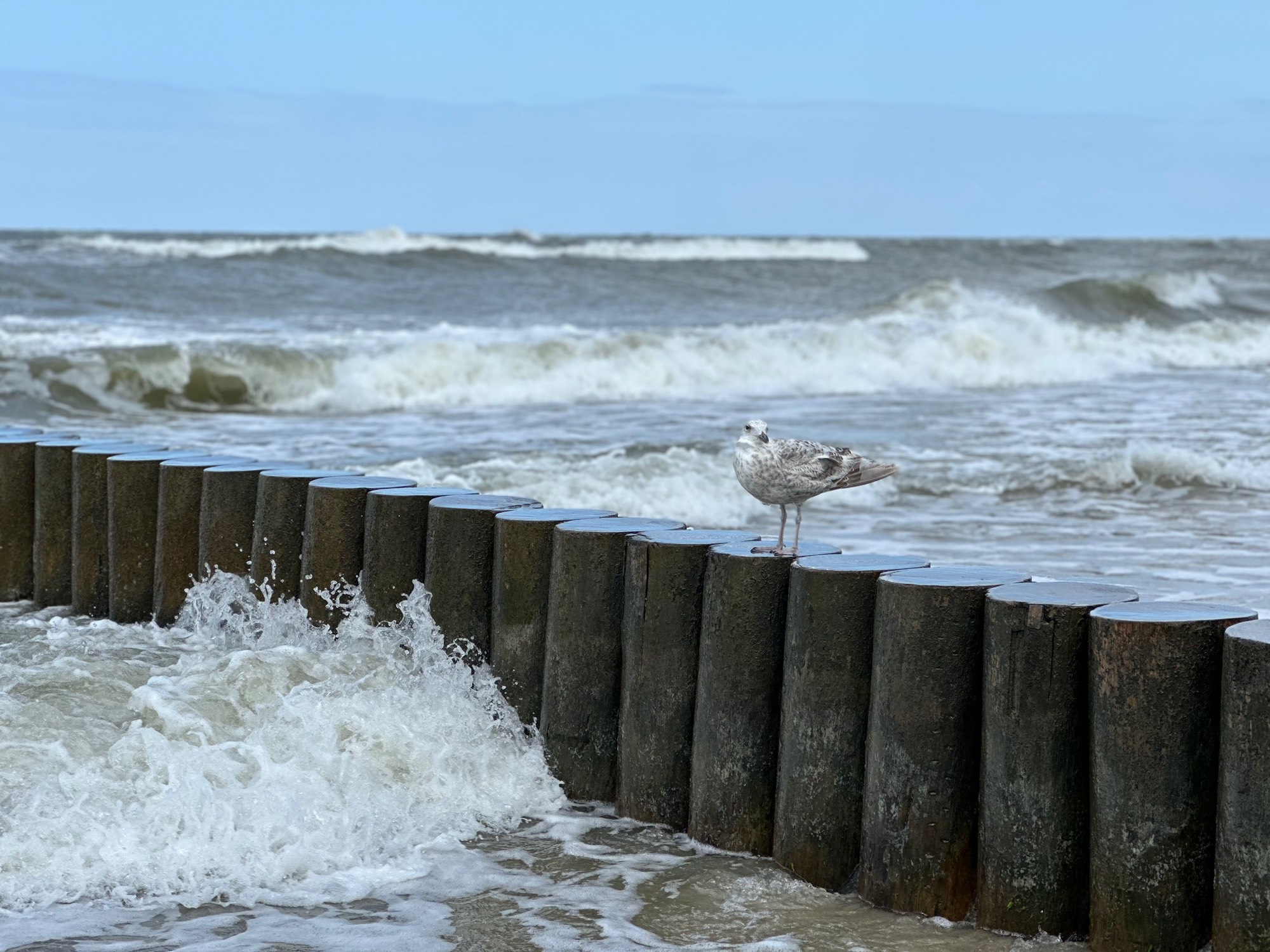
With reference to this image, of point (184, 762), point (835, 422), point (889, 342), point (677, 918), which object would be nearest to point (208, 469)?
point (184, 762)

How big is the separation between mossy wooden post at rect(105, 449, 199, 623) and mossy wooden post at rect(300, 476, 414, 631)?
3.67ft

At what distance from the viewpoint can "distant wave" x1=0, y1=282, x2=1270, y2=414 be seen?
1661 cm

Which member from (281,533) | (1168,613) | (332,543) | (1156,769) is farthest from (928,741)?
(281,533)

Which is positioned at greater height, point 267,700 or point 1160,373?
point 1160,373

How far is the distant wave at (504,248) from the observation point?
39.4m

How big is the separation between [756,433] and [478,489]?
A: 577 cm

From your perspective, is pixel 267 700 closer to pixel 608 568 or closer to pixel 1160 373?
pixel 608 568

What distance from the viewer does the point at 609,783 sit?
4.45 metres

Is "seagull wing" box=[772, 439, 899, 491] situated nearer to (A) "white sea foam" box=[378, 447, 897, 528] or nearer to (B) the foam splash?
(B) the foam splash

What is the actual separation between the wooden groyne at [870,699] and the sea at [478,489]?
0.13 metres

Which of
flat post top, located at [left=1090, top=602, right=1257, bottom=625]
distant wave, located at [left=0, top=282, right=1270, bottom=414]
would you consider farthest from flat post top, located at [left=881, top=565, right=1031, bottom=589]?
distant wave, located at [left=0, top=282, right=1270, bottom=414]

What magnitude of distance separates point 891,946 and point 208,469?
352 centimetres

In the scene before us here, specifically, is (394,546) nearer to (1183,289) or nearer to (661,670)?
(661,670)

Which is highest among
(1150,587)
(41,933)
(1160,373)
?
(1160,373)
